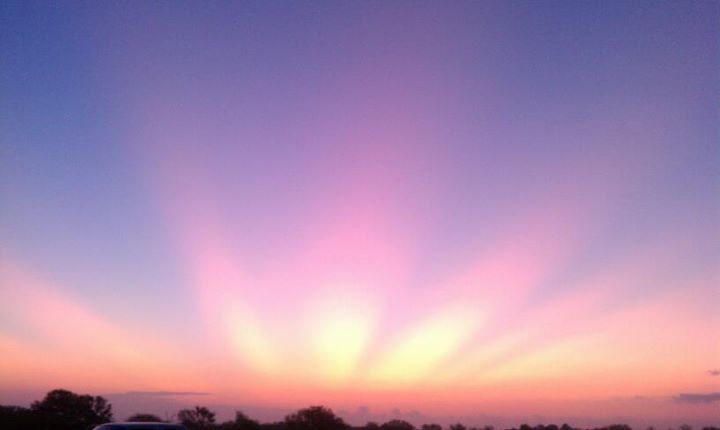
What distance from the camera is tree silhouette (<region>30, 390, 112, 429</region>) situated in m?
58.3

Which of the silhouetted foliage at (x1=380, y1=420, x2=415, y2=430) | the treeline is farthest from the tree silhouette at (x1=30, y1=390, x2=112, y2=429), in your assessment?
the silhouetted foliage at (x1=380, y1=420, x2=415, y2=430)

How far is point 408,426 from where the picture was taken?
71.8 m

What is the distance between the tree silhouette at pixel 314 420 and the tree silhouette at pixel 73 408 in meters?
14.3

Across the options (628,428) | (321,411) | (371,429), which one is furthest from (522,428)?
(321,411)

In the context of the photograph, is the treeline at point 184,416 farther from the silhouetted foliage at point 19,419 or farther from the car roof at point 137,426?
the car roof at point 137,426

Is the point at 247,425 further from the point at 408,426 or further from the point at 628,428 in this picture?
the point at 628,428

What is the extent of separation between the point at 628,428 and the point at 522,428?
11.0m

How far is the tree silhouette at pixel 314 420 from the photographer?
60750mm

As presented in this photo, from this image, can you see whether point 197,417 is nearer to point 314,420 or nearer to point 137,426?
point 314,420

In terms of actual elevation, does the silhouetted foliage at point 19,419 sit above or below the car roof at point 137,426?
above

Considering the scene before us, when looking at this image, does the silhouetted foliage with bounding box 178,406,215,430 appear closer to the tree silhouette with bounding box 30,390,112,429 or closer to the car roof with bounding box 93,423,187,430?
the tree silhouette with bounding box 30,390,112,429

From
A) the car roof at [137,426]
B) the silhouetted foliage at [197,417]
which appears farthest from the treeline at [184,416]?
the car roof at [137,426]

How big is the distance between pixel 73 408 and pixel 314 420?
19.5m

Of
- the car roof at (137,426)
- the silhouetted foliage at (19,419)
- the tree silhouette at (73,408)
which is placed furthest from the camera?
the tree silhouette at (73,408)
